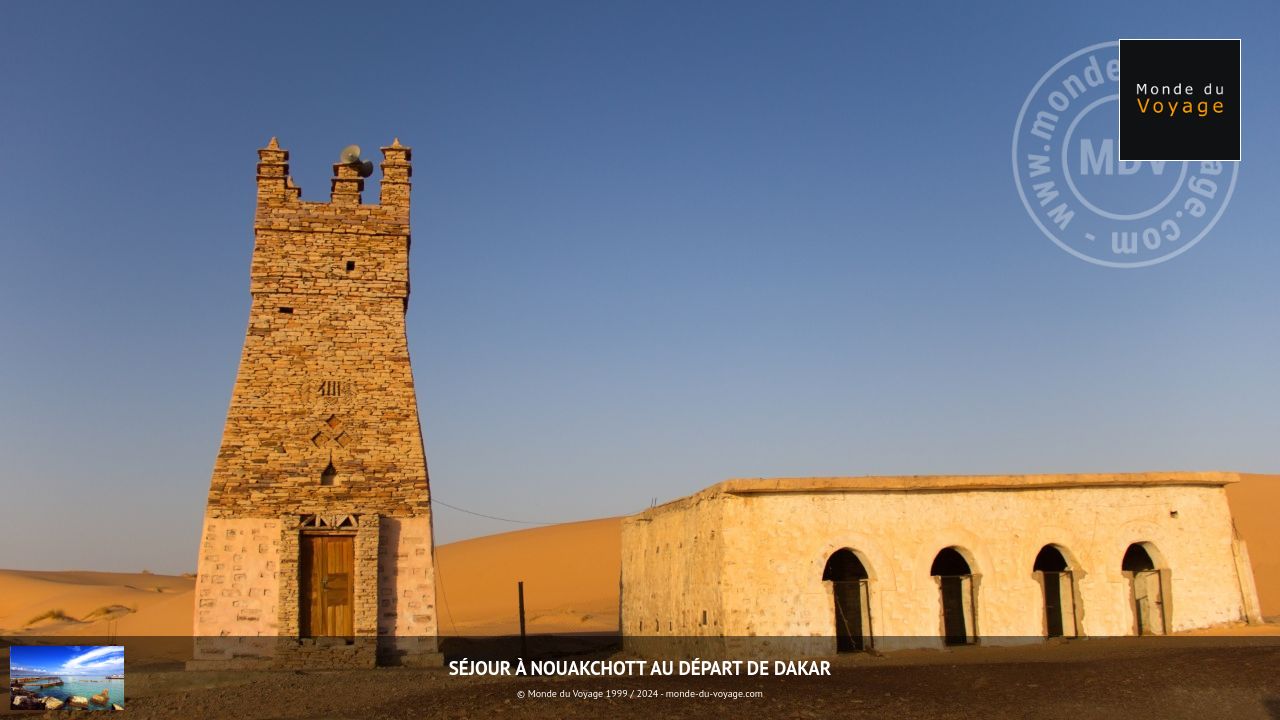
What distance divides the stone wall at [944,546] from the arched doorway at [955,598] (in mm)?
229

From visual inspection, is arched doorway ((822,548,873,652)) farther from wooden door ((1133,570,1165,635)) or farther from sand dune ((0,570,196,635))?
sand dune ((0,570,196,635))

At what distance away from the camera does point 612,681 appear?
47.8 ft

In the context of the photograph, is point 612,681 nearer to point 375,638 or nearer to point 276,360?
point 375,638

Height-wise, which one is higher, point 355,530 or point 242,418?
point 242,418

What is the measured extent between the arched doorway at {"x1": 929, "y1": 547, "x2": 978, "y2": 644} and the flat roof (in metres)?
1.38

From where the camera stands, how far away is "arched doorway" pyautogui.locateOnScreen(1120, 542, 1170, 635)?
762 inches

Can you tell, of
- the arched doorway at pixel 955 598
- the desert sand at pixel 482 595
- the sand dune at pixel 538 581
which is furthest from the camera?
the desert sand at pixel 482 595

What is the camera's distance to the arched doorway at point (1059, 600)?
19000 millimetres

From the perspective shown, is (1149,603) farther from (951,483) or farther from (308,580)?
(308,580)

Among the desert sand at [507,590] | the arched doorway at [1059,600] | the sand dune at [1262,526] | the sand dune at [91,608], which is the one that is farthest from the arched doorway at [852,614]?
the sand dune at [91,608]

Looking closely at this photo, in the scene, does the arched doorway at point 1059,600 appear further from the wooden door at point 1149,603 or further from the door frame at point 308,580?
the door frame at point 308,580

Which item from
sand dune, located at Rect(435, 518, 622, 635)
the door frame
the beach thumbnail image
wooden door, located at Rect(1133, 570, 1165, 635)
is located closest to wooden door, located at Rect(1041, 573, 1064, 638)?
wooden door, located at Rect(1133, 570, 1165, 635)

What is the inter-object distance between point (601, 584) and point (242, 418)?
→ 109 ft

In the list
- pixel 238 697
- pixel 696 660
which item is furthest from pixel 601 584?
pixel 238 697
